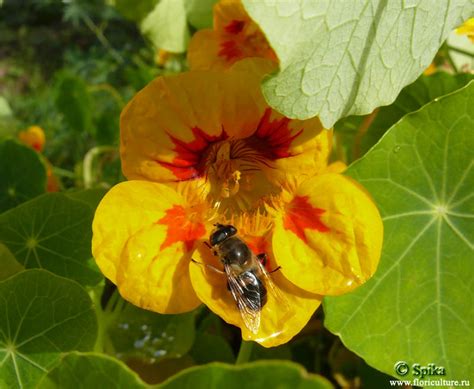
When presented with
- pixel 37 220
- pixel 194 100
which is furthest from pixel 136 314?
pixel 194 100

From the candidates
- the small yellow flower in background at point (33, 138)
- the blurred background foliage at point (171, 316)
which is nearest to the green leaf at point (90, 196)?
the blurred background foliage at point (171, 316)

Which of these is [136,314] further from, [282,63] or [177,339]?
[282,63]

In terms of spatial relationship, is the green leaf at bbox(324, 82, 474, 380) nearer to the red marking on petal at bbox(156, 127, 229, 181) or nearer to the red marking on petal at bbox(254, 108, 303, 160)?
the red marking on petal at bbox(254, 108, 303, 160)

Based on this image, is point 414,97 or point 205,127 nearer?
point 205,127

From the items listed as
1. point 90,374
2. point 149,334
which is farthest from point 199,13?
point 90,374

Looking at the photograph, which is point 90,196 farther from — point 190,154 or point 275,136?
point 275,136

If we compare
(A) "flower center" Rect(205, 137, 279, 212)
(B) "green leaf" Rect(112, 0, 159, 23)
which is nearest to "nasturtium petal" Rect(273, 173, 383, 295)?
(A) "flower center" Rect(205, 137, 279, 212)
